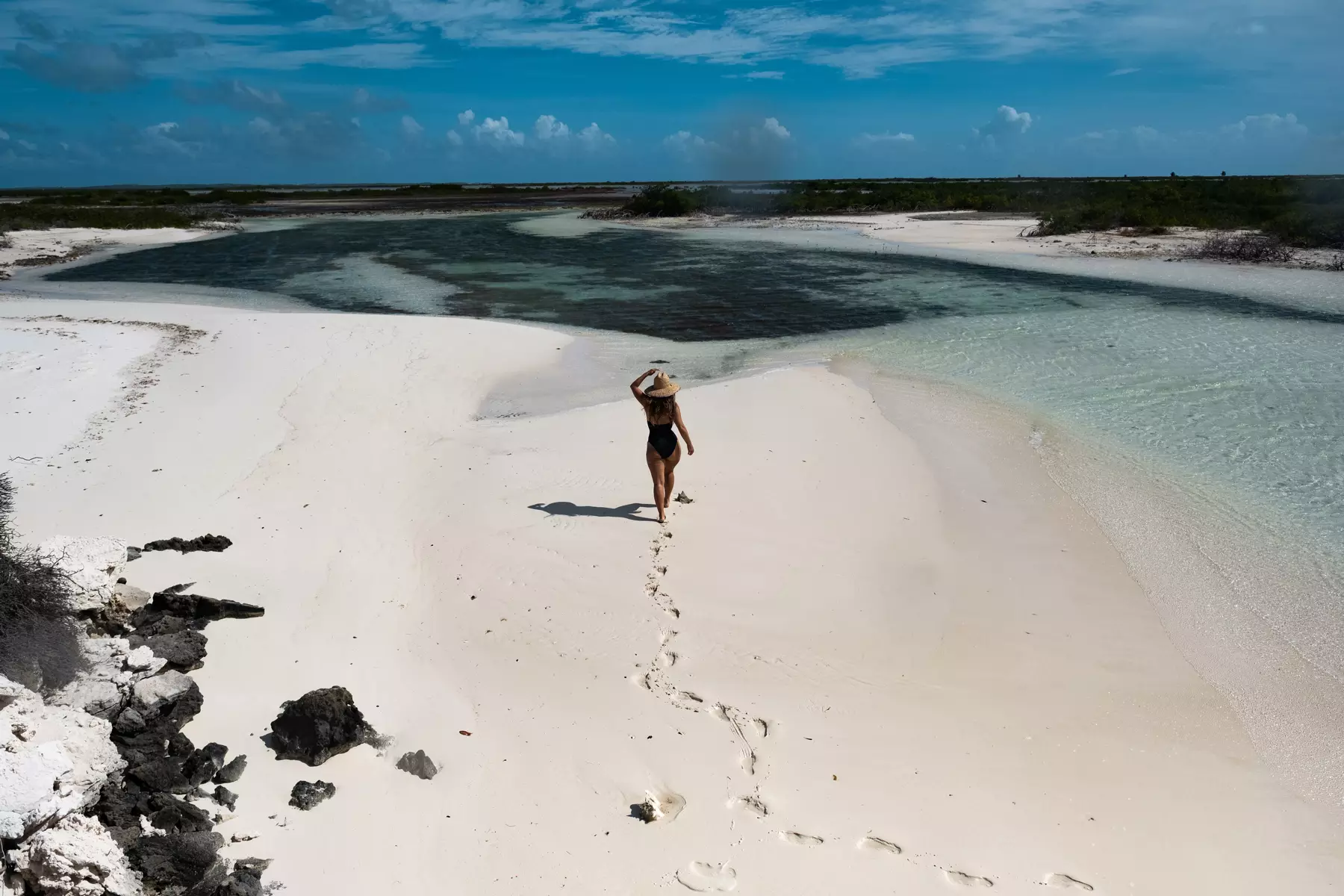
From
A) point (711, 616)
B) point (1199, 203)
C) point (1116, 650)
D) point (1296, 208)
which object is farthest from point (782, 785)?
point (1199, 203)

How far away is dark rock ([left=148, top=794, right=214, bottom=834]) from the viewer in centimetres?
364

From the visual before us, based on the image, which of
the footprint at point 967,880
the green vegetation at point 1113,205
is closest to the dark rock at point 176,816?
the footprint at point 967,880

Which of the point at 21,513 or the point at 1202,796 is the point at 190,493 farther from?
the point at 1202,796

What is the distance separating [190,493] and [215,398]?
3451 mm

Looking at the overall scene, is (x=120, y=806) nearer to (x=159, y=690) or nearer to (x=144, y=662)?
(x=159, y=690)

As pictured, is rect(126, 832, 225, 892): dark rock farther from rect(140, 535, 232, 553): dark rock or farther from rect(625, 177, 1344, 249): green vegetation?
rect(625, 177, 1344, 249): green vegetation

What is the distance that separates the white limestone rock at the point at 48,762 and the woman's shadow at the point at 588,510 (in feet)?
12.9

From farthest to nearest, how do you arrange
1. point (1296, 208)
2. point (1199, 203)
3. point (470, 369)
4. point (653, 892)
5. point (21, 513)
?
point (1199, 203), point (1296, 208), point (470, 369), point (21, 513), point (653, 892)

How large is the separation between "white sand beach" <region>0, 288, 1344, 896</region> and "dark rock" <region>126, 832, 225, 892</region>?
21 centimetres

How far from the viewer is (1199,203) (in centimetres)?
3706

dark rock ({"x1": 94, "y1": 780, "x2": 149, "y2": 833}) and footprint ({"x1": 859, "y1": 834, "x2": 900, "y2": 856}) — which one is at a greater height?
dark rock ({"x1": 94, "y1": 780, "x2": 149, "y2": 833})

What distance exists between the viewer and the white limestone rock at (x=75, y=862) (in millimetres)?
3193

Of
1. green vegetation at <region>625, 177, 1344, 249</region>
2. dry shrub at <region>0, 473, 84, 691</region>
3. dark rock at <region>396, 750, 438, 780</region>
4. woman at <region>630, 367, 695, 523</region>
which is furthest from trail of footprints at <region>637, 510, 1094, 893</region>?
green vegetation at <region>625, 177, 1344, 249</region>

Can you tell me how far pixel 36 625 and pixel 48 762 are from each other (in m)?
1.17
